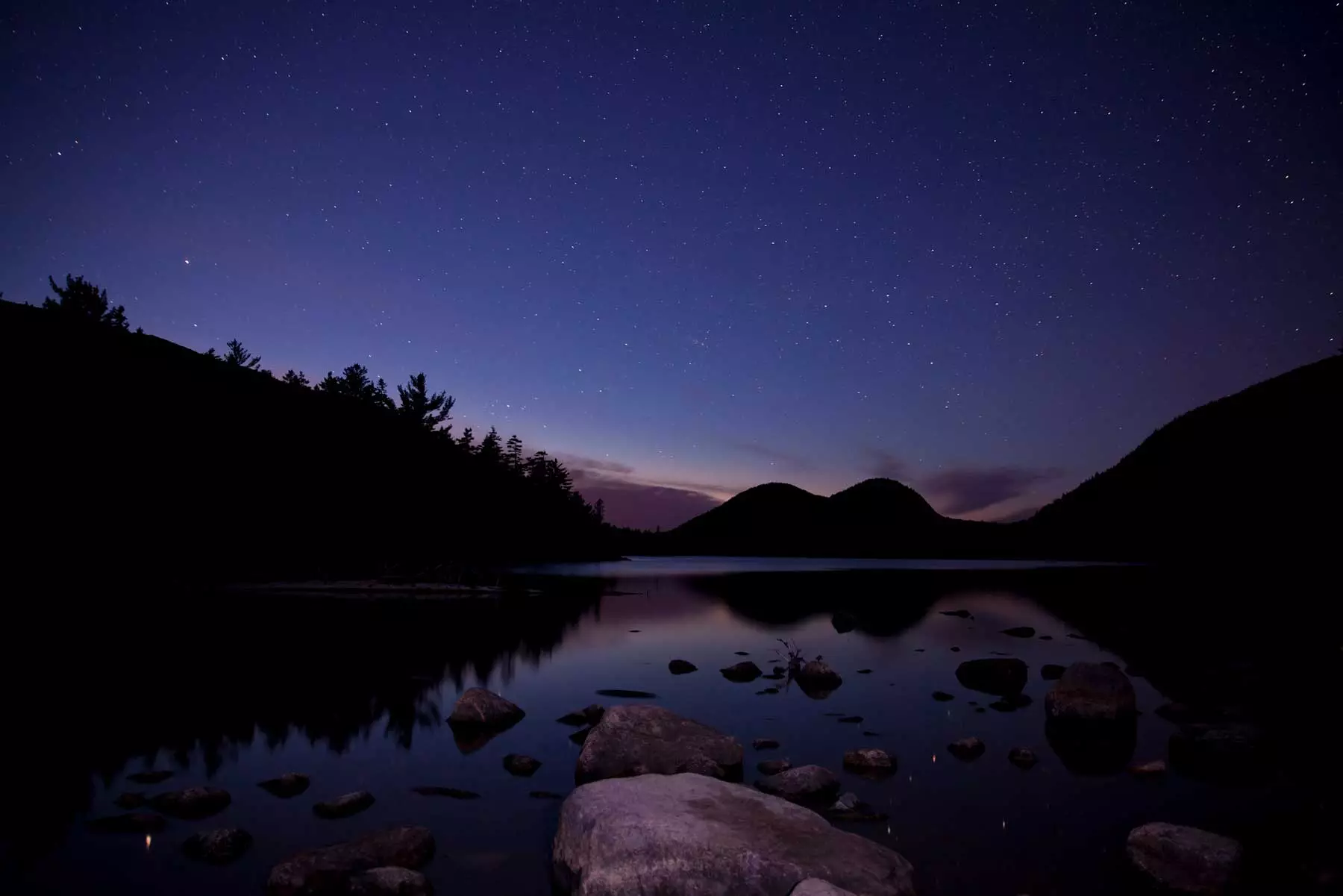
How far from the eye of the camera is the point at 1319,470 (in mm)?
109000

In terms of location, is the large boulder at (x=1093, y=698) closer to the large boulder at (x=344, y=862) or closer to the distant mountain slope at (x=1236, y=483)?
the large boulder at (x=344, y=862)

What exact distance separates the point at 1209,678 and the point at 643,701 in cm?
1906

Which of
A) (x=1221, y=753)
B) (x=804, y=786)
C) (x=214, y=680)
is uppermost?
(x=804, y=786)

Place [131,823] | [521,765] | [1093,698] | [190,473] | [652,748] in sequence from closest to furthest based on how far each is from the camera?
[131,823], [652,748], [521,765], [1093,698], [190,473]

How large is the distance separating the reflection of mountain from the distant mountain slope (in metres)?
112

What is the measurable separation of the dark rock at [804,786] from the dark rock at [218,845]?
7258 mm

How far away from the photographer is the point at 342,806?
10039mm

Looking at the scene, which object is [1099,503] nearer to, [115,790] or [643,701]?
A: [643,701]

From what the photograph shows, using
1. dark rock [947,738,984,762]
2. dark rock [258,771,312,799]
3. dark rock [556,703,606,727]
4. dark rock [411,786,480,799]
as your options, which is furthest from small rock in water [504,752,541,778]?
dark rock [947,738,984,762]

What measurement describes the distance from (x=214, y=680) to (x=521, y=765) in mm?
13551

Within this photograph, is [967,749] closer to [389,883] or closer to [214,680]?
[389,883]

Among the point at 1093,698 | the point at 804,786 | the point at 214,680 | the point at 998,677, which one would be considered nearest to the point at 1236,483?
the point at 998,677

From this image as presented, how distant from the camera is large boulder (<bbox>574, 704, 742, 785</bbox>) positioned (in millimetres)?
10703

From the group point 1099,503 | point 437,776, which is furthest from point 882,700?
point 1099,503
